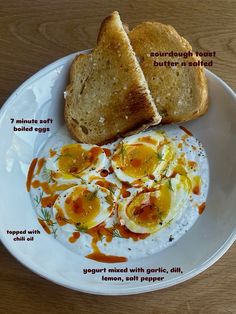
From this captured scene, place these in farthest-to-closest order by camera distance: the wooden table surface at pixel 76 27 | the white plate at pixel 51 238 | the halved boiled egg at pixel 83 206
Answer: the wooden table surface at pixel 76 27 < the halved boiled egg at pixel 83 206 < the white plate at pixel 51 238

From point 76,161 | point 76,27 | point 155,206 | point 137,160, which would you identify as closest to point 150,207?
point 155,206

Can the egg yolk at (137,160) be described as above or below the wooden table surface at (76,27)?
below

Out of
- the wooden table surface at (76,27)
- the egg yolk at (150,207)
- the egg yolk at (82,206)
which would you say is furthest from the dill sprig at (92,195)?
the wooden table surface at (76,27)

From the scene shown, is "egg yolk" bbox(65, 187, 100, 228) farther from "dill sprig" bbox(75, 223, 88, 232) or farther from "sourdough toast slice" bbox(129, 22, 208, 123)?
"sourdough toast slice" bbox(129, 22, 208, 123)

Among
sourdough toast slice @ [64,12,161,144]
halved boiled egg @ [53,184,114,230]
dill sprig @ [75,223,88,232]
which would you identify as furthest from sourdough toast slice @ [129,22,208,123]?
dill sprig @ [75,223,88,232]

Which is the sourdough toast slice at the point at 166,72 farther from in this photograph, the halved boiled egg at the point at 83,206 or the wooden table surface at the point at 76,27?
the halved boiled egg at the point at 83,206

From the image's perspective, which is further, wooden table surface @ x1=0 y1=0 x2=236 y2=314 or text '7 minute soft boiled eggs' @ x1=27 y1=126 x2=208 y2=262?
wooden table surface @ x1=0 y1=0 x2=236 y2=314

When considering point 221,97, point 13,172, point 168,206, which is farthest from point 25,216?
point 221,97

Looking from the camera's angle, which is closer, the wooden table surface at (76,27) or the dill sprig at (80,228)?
the dill sprig at (80,228)
